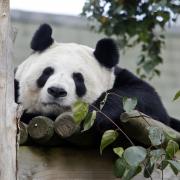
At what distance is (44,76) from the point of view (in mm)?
3799

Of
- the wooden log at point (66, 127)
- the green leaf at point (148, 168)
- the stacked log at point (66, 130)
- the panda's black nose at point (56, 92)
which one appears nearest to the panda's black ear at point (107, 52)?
the panda's black nose at point (56, 92)

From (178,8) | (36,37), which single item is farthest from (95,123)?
(178,8)

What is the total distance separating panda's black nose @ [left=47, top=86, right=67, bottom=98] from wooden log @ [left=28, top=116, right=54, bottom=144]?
0.50 metres

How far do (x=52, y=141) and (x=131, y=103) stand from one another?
49 centimetres

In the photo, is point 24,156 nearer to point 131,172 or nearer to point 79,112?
point 79,112

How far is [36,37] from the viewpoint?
4.02m

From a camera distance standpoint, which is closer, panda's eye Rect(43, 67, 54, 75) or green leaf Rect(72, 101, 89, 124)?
green leaf Rect(72, 101, 89, 124)

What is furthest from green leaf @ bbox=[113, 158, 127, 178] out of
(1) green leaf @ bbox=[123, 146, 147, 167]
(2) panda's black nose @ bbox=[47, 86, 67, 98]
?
(2) panda's black nose @ bbox=[47, 86, 67, 98]

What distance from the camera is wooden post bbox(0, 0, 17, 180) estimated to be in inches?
102

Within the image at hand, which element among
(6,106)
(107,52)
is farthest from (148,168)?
(107,52)

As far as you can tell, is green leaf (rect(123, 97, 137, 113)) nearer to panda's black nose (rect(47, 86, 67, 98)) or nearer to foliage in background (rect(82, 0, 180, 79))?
panda's black nose (rect(47, 86, 67, 98))

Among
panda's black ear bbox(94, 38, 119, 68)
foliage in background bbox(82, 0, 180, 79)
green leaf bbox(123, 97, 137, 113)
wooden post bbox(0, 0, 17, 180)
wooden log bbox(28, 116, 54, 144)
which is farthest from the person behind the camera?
foliage in background bbox(82, 0, 180, 79)

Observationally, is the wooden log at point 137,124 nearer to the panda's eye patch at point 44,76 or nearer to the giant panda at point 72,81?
the giant panda at point 72,81

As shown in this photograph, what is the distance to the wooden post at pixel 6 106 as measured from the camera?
8.52 ft
